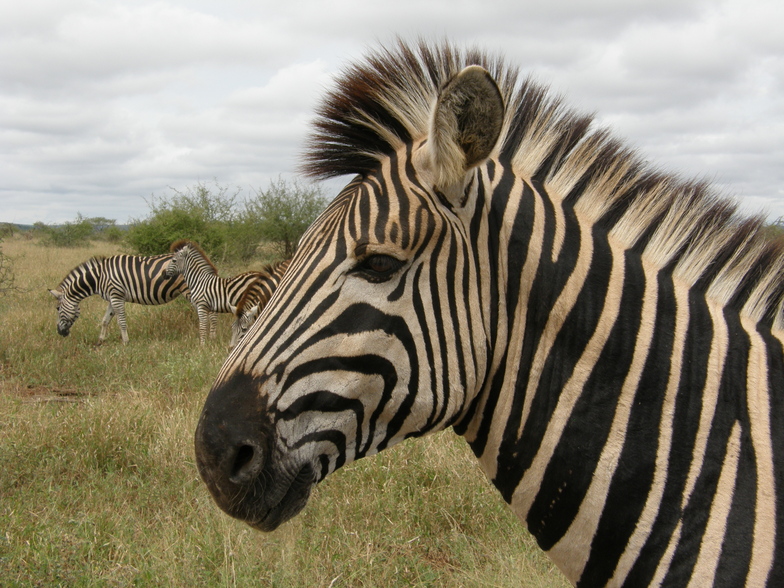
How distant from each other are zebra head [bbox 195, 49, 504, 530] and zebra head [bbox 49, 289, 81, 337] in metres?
11.9

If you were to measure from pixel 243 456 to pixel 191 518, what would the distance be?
3.01 m

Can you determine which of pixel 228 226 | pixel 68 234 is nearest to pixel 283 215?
pixel 228 226

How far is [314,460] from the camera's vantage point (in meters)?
1.68

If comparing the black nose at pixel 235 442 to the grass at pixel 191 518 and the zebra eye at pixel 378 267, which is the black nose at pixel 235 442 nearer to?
the zebra eye at pixel 378 267

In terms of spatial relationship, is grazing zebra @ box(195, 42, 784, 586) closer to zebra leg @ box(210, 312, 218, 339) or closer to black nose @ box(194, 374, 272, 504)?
black nose @ box(194, 374, 272, 504)

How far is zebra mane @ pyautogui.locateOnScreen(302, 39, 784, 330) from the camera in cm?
185

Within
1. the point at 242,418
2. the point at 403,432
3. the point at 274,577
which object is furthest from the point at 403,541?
the point at 242,418

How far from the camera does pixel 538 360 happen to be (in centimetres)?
175

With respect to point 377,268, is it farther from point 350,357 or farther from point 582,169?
point 582,169

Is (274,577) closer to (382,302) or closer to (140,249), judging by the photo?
(382,302)

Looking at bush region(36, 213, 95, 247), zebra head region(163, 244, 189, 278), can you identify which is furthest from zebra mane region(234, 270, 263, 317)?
bush region(36, 213, 95, 247)

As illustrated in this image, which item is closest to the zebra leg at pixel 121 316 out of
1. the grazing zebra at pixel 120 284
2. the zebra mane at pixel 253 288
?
the grazing zebra at pixel 120 284

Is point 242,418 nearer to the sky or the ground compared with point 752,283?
nearer to the ground

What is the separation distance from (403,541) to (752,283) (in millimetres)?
2924
